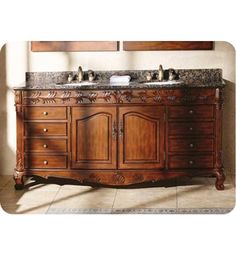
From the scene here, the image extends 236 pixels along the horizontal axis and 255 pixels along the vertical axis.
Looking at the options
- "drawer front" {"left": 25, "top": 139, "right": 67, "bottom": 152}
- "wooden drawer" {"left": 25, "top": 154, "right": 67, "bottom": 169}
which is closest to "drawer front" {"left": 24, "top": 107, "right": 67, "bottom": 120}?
"drawer front" {"left": 25, "top": 139, "right": 67, "bottom": 152}

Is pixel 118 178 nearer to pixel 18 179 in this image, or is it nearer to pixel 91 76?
pixel 18 179

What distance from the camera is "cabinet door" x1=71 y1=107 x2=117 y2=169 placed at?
13.7 ft

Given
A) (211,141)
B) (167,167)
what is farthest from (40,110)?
(211,141)

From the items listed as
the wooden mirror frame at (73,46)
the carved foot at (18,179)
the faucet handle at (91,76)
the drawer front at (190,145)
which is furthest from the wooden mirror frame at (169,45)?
the carved foot at (18,179)

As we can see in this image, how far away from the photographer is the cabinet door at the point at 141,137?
4.16 metres

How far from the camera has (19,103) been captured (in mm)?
4195

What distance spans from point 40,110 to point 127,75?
91cm

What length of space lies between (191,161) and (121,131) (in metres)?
0.61

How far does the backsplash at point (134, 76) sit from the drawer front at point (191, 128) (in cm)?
59

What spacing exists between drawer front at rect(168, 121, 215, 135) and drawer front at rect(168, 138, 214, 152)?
57 mm

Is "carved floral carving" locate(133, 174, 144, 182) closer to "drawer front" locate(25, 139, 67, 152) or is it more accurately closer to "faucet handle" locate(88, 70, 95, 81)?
"drawer front" locate(25, 139, 67, 152)

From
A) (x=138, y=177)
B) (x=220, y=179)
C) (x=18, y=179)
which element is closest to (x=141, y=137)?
(x=138, y=177)

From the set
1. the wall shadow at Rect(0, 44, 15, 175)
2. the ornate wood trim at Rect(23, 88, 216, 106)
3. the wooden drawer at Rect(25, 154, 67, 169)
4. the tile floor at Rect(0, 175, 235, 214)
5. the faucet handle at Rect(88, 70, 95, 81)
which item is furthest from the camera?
the wall shadow at Rect(0, 44, 15, 175)

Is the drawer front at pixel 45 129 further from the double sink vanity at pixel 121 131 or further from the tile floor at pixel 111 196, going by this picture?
the tile floor at pixel 111 196
